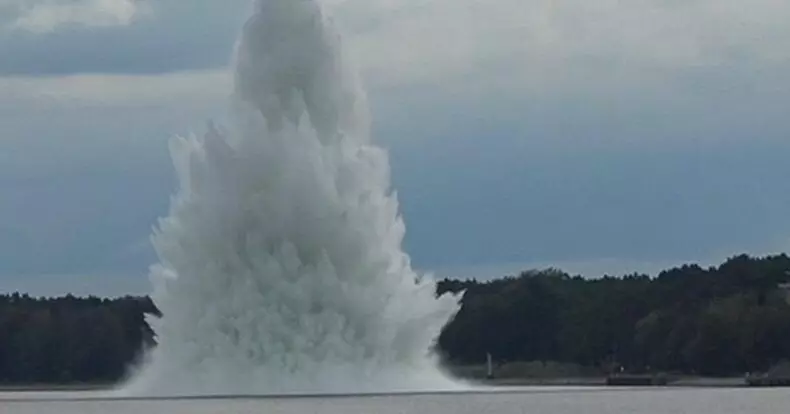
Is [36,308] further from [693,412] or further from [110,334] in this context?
[693,412]

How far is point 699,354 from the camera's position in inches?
4259

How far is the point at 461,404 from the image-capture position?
73812 mm

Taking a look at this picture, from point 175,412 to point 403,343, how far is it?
10.6 metres

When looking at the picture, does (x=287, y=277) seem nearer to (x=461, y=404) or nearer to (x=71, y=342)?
(x=461, y=404)

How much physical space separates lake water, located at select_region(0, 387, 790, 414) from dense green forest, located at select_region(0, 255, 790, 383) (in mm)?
17630

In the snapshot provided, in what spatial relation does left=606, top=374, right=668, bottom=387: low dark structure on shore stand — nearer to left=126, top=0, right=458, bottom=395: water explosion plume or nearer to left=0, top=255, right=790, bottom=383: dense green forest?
left=0, top=255, right=790, bottom=383: dense green forest

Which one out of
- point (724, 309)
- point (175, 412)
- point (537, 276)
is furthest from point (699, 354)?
point (175, 412)

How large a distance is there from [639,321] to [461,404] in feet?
150

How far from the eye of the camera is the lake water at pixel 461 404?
2601 inches

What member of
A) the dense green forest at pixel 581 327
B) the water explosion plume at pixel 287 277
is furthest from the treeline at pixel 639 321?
the water explosion plume at pixel 287 277

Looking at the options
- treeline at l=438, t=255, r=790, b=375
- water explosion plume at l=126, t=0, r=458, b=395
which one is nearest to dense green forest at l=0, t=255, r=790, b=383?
treeline at l=438, t=255, r=790, b=375

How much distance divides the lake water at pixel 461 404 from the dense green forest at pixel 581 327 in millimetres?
17630

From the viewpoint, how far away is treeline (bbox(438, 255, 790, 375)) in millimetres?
108000

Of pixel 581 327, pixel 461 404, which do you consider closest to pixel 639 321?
pixel 581 327
